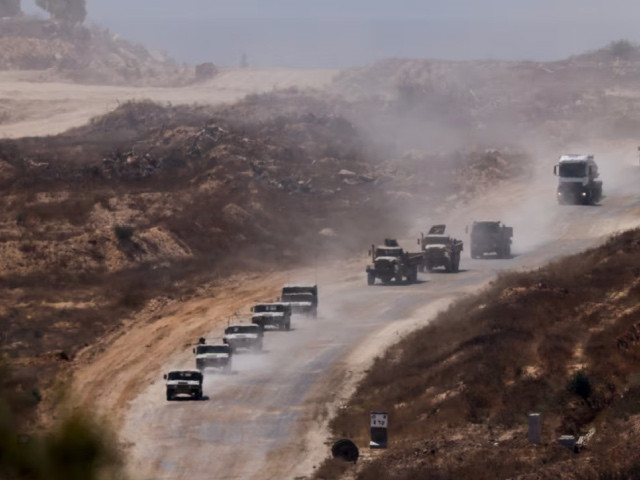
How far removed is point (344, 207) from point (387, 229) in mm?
5450

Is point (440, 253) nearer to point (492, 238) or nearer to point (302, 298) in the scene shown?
point (492, 238)

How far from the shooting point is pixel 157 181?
285 ft

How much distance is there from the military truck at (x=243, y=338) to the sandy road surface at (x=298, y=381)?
663 mm

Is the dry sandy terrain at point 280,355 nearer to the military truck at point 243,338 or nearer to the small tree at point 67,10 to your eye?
the military truck at point 243,338

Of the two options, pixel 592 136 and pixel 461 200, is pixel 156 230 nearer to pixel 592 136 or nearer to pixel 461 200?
pixel 461 200

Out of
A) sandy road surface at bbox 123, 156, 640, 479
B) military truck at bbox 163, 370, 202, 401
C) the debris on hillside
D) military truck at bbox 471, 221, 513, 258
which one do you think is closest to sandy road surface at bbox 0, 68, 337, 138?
the debris on hillside

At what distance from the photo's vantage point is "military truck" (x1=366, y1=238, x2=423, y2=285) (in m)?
67.8

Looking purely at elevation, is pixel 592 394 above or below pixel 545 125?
below

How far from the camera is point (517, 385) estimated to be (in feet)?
135

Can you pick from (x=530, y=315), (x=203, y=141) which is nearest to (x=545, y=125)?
(x=203, y=141)

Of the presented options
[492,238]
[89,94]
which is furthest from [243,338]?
[89,94]

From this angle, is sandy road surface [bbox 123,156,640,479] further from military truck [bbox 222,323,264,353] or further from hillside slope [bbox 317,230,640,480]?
hillside slope [bbox 317,230,640,480]

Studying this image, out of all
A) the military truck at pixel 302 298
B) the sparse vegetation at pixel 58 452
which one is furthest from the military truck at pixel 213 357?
the sparse vegetation at pixel 58 452

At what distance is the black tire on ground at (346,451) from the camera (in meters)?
37.6
